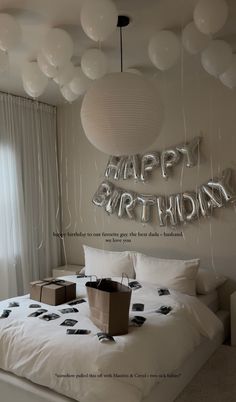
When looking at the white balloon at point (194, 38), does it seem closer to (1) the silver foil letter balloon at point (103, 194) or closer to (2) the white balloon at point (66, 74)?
(2) the white balloon at point (66, 74)

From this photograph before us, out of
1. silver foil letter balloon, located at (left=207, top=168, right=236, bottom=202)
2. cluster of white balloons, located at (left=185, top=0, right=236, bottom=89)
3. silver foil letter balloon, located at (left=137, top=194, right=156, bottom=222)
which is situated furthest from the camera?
silver foil letter balloon, located at (left=137, top=194, right=156, bottom=222)

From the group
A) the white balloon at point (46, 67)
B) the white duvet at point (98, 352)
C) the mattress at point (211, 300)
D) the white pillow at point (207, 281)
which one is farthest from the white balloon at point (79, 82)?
the mattress at point (211, 300)

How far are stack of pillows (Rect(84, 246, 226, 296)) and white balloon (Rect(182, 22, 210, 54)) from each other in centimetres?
166

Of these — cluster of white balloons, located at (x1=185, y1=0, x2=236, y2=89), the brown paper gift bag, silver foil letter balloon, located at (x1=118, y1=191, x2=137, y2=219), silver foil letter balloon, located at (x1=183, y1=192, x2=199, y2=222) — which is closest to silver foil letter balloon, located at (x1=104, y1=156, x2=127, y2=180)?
silver foil letter balloon, located at (x1=118, y1=191, x2=137, y2=219)

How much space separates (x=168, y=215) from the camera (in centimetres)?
337

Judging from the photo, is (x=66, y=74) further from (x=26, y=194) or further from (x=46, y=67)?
(x=26, y=194)

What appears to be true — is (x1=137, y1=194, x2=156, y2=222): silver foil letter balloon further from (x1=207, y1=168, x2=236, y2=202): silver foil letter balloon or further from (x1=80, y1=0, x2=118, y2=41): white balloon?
(x1=80, y1=0, x2=118, y2=41): white balloon

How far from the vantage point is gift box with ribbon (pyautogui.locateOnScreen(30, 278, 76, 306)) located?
2.65 meters

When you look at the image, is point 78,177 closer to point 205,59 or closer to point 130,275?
point 130,275

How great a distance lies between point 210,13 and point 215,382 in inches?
91.1

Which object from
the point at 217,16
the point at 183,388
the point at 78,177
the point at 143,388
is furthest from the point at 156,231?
the point at 217,16

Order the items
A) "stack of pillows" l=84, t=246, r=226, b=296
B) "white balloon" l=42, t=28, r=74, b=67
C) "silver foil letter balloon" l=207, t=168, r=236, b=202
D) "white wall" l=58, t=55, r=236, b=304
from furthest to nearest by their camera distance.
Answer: "white wall" l=58, t=55, r=236, b=304
"silver foil letter balloon" l=207, t=168, r=236, b=202
"stack of pillows" l=84, t=246, r=226, b=296
"white balloon" l=42, t=28, r=74, b=67

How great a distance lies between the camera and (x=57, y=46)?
7.10 feet

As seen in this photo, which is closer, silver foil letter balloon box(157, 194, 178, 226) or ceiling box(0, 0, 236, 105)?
ceiling box(0, 0, 236, 105)
